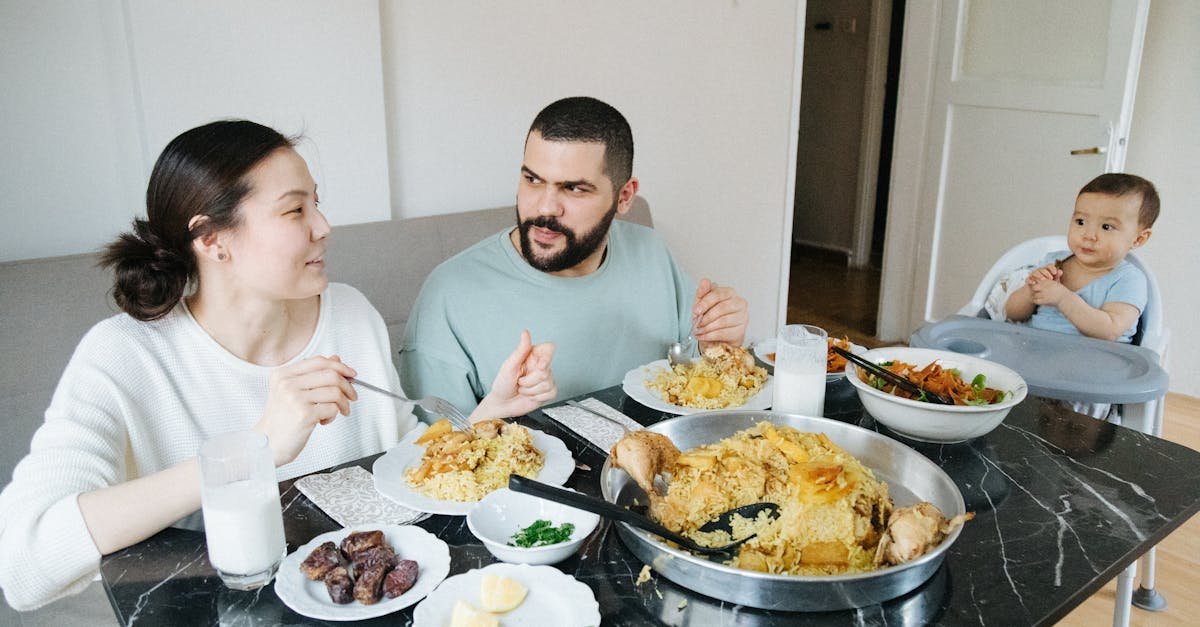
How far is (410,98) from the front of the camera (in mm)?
2699

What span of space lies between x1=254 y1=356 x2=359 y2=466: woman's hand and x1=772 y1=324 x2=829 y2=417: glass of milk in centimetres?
72

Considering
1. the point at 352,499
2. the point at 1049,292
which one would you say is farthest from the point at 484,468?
the point at 1049,292

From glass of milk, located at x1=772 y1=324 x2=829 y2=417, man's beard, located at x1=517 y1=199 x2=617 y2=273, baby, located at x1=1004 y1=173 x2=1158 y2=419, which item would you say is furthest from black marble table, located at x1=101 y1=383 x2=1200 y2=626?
baby, located at x1=1004 y1=173 x2=1158 y2=419

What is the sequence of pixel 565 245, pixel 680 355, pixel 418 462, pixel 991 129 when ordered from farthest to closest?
pixel 991 129
pixel 565 245
pixel 680 355
pixel 418 462

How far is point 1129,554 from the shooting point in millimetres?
1161

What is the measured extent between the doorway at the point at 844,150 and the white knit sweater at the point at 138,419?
3.96 metres

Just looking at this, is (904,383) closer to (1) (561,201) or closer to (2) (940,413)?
(2) (940,413)

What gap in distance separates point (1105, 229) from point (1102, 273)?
0.43 feet

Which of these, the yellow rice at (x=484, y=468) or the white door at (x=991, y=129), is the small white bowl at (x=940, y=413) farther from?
the white door at (x=991, y=129)

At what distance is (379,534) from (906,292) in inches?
158

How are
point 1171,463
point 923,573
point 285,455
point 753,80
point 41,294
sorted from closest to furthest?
point 923,573
point 285,455
point 1171,463
point 41,294
point 753,80

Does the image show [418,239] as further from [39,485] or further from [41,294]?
[39,485]

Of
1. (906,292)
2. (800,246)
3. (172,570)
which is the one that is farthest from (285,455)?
(800,246)

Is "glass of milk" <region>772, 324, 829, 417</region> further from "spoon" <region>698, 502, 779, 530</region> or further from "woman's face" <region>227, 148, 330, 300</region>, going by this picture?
"woman's face" <region>227, 148, 330, 300</region>
